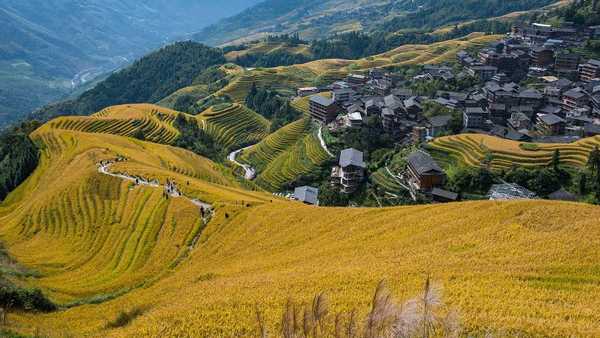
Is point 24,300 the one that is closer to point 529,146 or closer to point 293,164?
point 293,164

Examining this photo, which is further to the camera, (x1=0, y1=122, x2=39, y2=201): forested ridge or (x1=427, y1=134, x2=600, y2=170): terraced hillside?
(x1=0, y1=122, x2=39, y2=201): forested ridge

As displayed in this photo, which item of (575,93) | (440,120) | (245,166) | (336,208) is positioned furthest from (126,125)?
(575,93)

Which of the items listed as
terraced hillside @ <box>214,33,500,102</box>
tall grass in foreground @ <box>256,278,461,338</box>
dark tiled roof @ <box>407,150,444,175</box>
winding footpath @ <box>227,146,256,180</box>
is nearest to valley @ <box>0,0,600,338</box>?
tall grass in foreground @ <box>256,278,461,338</box>

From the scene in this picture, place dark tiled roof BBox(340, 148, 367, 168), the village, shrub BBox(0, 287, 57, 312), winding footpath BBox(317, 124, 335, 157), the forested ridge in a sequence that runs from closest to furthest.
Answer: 1. shrub BBox(0, 287, 57, 312)
2. the forested ridge
3. the village
4. dark tiled roof BBox(340, 148, 367, 168)
5. winding footpath BBox(317, 124, 335, 157)

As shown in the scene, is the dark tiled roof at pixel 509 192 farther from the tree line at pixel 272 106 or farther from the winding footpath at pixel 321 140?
the tree line at pixel 272 106

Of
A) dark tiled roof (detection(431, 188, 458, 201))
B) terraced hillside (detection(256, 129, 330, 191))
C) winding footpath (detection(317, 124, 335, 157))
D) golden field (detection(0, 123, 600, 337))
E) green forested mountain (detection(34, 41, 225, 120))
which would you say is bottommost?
green forested mountain (detection(34, 41, 225, 120))

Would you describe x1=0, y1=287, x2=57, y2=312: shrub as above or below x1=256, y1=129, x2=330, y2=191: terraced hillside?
above

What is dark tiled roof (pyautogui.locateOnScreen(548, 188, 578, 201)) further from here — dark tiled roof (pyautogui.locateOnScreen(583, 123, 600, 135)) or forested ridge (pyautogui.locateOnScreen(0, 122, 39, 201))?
forested ridge (pyautogui.locateOnScreen(0, 122, 39, 201))
